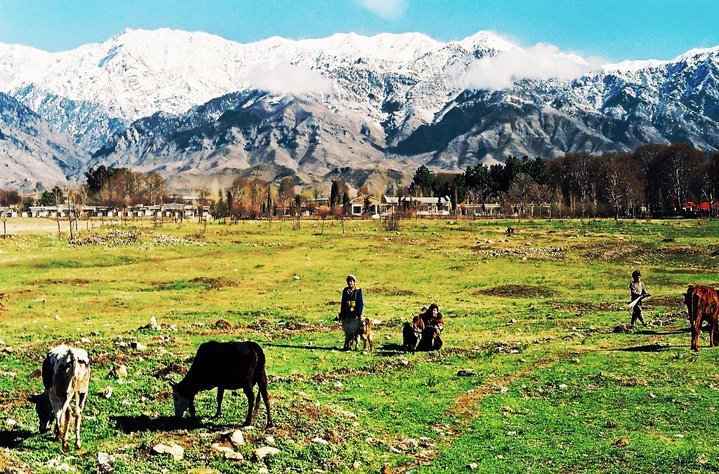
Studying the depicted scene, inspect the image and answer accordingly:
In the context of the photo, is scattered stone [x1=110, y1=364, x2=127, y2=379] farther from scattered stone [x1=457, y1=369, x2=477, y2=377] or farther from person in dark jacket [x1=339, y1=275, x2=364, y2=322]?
scattered stone [x1=457, y1=369, x2=477, y2=377]

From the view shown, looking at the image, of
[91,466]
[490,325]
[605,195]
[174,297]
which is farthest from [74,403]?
[605,195]

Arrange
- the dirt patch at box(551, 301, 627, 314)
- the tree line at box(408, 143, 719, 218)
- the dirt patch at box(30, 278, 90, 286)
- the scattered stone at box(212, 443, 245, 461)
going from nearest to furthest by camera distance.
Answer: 1. the scattered stone at box(212, 443, 245, 461)
2. the dirt patch at box(551, 301, 627, 314)
3. the dirt patch at box(30, 278, 90, 286)
4. the tree line at box(408, 143, 719, 218)

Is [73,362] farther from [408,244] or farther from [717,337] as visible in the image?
[408,244]

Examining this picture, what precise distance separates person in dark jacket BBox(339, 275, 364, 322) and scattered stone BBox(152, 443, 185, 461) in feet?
42.5

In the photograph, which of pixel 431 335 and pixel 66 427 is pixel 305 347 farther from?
pixel 66 427

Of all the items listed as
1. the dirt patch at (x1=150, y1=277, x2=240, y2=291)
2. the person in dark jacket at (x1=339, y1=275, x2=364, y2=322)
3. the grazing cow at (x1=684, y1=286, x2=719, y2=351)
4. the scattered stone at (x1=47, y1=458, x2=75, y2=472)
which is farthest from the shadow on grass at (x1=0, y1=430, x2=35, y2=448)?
the dirt patch at (x1=150, y1=277, x2=240, y2=291)

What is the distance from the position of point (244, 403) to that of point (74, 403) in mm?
4302

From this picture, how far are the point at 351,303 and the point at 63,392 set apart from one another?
13765 mm

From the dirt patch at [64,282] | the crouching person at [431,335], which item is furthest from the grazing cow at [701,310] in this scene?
the dirt patch at [64,282]

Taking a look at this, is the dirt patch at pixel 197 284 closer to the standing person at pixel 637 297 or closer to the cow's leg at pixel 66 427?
the standing person at pixel 637 297

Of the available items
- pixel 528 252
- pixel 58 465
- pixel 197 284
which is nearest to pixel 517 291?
pixel 197 284

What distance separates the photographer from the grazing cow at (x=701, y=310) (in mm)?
25328

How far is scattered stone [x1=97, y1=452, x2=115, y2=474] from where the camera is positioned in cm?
1273

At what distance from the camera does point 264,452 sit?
13961 mm
